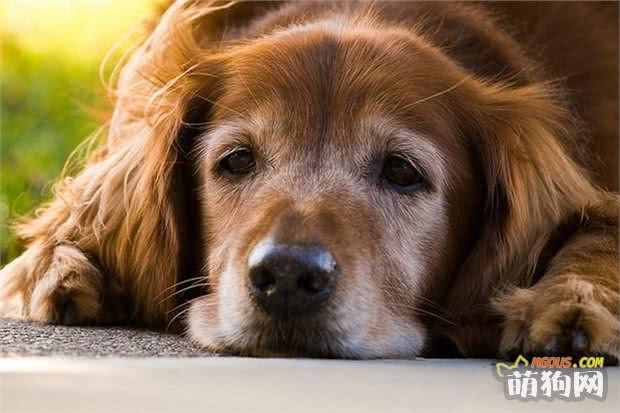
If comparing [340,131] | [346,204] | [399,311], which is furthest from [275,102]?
[399,311]

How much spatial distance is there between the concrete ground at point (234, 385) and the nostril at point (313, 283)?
18 centimetres

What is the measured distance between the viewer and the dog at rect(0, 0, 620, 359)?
272 centimetres

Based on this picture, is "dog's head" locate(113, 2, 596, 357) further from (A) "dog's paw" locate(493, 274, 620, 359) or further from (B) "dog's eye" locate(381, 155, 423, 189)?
(A) "dog's paw" locate(493, 274, 620, 359)

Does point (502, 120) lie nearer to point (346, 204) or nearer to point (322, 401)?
point (346, 204)

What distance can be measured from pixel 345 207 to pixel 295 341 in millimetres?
415

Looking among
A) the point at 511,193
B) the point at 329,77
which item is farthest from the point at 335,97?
the point at 511,193

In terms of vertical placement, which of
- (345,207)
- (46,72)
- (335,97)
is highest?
(46,72)

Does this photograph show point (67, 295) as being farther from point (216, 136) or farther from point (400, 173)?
point (400, 173)

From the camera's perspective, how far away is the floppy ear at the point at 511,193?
3166mm

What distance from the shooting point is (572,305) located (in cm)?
269

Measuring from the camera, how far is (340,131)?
3.04 m

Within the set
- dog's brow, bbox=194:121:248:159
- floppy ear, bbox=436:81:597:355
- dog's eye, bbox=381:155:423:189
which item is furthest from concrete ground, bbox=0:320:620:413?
dog's brow, bbox=194:121:248:159

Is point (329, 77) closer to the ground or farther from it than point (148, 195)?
farther from it

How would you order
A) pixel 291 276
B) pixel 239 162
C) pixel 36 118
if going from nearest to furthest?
pixel 291 276 < pixel 239 162 < pixel 36 118
